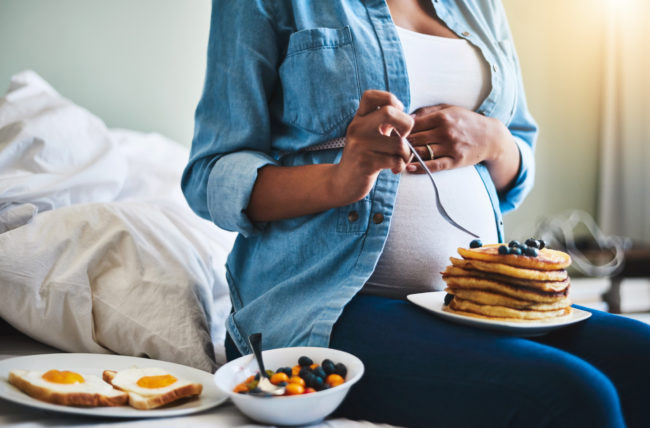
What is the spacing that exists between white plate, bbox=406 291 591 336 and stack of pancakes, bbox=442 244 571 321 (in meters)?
0.02

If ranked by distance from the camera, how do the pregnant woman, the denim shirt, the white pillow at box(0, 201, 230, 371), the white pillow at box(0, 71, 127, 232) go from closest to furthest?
the pregnant woman < the denim shirt < the white pillow at box(0, 201, 230, 371) < the white pillow at box(0, 71, 127, 232)

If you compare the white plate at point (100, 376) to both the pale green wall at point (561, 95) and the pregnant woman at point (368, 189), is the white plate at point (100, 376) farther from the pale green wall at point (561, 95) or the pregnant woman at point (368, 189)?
the pale green wall at point (561, 95)

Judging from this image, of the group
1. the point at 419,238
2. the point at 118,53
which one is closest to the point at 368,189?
the point at 419,238

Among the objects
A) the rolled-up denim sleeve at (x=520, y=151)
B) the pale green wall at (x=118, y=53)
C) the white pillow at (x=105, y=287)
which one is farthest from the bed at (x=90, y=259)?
the rolled-up denim sleeve at (x=520, y=151)

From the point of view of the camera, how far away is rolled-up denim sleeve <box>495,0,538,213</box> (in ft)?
3.49

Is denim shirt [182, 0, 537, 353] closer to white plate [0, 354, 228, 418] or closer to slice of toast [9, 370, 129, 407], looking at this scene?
white plate [0, 354, 228, 418]

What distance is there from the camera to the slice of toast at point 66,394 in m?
0.66

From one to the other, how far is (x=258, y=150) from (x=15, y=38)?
1.16 metres

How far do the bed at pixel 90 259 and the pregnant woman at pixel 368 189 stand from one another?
0.43 ft

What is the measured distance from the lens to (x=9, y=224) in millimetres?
1086

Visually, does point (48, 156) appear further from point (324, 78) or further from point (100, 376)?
point (324, 78)

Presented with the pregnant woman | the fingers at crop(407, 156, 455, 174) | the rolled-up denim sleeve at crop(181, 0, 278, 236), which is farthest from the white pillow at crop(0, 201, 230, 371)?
the fingers at crop(407, 156, 455, 174)

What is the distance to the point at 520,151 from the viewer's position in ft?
3.43

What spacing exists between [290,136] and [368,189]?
0.67 ft
